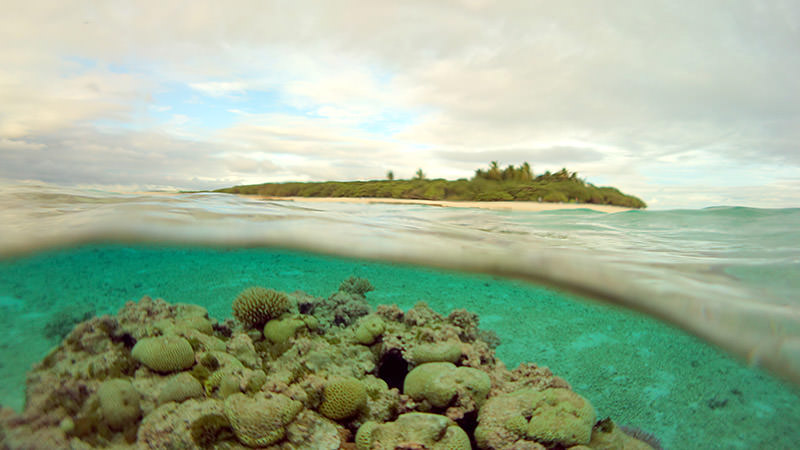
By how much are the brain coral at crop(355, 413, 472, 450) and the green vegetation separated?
577 cm

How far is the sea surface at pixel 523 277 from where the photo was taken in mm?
5176

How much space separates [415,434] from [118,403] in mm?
2510

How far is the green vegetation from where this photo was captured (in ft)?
27.4

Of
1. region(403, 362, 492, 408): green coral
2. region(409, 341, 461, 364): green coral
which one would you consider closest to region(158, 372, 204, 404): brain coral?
region(403, 362, 492, 408): green coral

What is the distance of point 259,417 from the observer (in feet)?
9.36

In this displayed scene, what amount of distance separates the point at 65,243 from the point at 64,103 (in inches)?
119

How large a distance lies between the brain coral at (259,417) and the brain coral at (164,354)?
0.85 metres

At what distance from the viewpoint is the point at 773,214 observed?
20.9ft

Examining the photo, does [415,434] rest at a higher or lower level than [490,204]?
lower

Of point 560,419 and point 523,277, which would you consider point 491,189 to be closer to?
point 523,277

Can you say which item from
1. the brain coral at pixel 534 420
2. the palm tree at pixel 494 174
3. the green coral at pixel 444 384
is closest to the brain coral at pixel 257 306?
the green coral at pixel 444 384

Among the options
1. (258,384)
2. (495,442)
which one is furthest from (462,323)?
(258,384)

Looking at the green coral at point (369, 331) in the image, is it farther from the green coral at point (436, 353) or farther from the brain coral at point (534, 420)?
the brain coral at point (534, 420)

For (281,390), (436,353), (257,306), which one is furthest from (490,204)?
(281,390)
